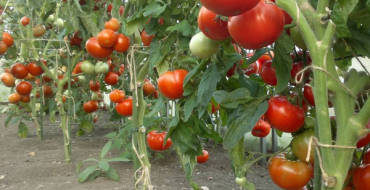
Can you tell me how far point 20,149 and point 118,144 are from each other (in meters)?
1.38

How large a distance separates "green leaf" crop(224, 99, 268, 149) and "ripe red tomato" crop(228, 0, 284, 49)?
156 mm

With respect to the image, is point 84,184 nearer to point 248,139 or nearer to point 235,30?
point 248,139

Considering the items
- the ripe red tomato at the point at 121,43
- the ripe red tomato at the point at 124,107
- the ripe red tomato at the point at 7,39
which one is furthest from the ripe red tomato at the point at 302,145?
the ripe red tomato at the point at 7,39

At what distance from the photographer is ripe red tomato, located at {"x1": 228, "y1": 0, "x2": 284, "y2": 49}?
469 millimetres

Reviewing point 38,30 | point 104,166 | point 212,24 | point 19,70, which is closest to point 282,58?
point 212,24

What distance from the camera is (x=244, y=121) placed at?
0.62 metres

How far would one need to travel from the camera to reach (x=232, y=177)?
7.41ft

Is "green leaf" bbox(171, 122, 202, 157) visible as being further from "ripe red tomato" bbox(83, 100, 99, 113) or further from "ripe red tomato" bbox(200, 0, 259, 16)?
"ripe red tomato" bbox(83, 100, 99, 113)

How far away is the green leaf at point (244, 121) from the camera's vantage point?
1.95 ft

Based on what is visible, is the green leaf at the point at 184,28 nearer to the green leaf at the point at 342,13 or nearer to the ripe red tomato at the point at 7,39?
the green leaf at the point at 342,13

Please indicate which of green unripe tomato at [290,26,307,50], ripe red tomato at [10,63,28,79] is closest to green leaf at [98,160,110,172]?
ripe red tomato at [10,63,28,79]

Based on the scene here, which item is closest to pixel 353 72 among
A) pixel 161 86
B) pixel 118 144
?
pixel 161 86

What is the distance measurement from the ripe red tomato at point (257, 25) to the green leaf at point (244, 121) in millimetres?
156

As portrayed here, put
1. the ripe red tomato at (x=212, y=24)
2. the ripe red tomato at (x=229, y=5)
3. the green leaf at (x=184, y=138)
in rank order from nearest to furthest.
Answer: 1. the ripe red tomato at (x=229, y=5)
2. the ripe red tomato at (x=212, y=24)
3. the green leaf at (x=184, y=138)
